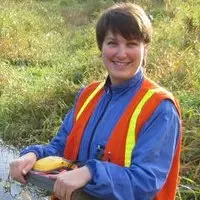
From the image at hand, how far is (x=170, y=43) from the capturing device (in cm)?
742

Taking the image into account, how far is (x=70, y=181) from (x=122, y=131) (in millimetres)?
281

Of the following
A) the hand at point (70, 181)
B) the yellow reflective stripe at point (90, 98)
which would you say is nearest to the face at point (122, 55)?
the yellow reflective stripe at point (90, 98)

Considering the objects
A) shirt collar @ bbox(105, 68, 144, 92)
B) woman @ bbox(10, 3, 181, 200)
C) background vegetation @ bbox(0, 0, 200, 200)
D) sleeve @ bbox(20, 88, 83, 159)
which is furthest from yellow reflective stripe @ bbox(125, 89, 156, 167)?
background vegetation @ bbox(0, 0, 200, 200)

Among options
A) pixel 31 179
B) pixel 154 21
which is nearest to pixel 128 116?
pixel 31 179

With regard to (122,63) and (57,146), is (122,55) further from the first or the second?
(57,146)

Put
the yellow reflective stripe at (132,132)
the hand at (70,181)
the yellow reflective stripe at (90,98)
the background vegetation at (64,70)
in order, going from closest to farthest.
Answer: the hand at (70,181) → the yellow reflective stripe at (132,132) → the yellow reflective stripe at (90,98) → the background vegetation at (64,70)

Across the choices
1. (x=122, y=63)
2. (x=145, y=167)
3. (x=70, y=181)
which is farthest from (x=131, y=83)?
(x=70, y=181)

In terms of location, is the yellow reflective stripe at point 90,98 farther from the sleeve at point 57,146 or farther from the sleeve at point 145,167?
the sleeve at point 145,167

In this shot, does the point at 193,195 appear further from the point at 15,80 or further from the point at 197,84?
the point at 15,80

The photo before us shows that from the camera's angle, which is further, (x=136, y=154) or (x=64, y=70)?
(x=64, y=70)

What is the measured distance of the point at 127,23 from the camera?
202cm

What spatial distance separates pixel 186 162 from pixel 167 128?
7.81 ft

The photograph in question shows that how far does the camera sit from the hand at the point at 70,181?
6.05ft

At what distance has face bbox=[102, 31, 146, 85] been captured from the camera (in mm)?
2057
